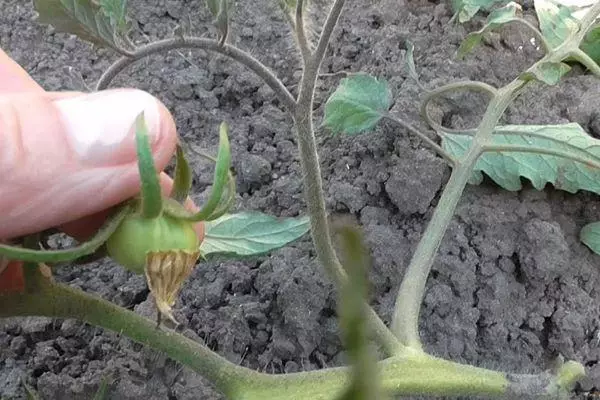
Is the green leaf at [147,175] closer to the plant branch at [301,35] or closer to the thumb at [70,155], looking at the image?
the thumb at [70,155]

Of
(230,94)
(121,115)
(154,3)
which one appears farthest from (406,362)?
(154,3)

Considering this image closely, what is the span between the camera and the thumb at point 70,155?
2.46 ft

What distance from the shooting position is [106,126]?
0.78 m

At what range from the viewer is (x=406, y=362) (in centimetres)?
91

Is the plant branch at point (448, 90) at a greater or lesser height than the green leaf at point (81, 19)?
lesser

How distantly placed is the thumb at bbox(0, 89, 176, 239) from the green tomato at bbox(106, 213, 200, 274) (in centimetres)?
7

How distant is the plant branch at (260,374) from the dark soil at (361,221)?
186mm

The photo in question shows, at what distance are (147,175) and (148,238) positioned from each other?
83 mm

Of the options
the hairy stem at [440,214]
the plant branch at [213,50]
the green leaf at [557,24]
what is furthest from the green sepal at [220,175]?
the green leaf at [557,24]

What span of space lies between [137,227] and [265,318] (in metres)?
0.45

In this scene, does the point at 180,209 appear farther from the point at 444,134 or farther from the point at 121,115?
the point at 444,134

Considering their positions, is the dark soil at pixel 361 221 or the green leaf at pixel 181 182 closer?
the green leaf at pixel 181 182

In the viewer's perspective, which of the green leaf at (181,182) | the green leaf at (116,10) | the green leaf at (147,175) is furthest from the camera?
the green leaf at (116,10)

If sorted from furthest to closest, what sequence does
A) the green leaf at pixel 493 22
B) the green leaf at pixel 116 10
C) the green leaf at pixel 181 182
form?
1. the green leaf at pixel 493 22
2. the green leaf at pixel 116 10
3. the green leaf at pixel 181 182
